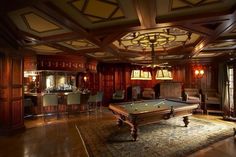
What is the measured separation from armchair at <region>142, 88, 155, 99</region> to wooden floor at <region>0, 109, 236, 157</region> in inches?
248

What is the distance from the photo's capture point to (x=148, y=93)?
11.4 meters

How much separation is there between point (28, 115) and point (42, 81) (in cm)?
163

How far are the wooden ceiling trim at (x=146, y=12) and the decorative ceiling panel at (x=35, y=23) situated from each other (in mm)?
1668

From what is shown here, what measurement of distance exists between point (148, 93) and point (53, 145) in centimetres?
788

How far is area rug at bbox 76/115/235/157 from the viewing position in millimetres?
4029

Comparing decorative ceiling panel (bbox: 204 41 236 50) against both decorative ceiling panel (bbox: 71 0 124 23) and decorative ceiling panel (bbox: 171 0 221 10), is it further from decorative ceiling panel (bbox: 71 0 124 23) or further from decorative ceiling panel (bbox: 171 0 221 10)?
decorative ceiling panel (bbox: 71 0 124 23)

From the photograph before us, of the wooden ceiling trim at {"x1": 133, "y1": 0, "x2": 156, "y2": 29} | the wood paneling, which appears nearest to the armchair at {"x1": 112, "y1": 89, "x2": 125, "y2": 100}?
the wood paneling

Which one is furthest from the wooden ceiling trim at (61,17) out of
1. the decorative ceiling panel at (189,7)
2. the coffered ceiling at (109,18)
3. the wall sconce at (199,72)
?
the wall sconce at (199,72)

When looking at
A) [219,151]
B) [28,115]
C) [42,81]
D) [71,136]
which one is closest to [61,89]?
[42,81]

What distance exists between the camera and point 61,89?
8719mm

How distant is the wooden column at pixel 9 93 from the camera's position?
541cm

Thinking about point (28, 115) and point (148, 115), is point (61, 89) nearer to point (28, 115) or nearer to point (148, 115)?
point (28, 115)

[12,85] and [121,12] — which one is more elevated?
[121,12]

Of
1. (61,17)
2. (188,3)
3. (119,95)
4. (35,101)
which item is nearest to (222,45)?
(188,3)
